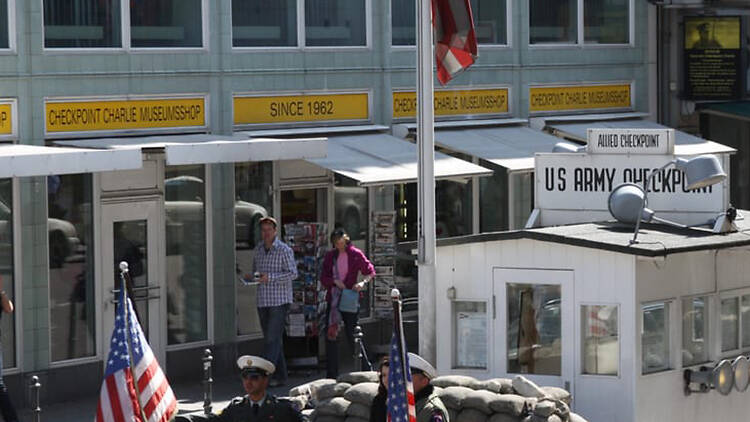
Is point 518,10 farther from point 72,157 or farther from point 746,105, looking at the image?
point 72,157

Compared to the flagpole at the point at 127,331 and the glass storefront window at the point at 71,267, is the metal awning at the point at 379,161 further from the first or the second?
the flagpole at the point at 127,331

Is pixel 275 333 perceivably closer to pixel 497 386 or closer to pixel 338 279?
pixel 338 279

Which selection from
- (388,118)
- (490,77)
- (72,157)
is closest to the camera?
(72,157)

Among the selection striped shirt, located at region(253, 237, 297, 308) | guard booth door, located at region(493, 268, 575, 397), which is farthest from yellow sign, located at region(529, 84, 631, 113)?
guard booth door, located at region(493, 268, 575, 397)

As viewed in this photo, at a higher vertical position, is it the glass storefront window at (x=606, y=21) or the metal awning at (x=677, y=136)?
the glass storefront window at (x=606, y=21)

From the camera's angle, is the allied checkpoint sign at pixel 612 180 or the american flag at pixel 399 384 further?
the allied checkpoint sign at pixel 612 180

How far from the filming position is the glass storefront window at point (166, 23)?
67.8ft

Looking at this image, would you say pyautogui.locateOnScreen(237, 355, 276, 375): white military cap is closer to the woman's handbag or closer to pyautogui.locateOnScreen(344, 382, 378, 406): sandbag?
pyautogui.locateOnScreen(344, 382, 378, 406): sandbag

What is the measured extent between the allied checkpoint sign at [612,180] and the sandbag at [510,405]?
3.27 metres

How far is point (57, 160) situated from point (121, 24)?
12.2ft

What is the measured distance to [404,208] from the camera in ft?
78.6

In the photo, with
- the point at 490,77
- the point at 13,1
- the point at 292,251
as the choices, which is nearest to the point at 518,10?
the point at 490,77

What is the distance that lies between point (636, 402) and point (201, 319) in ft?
26.1

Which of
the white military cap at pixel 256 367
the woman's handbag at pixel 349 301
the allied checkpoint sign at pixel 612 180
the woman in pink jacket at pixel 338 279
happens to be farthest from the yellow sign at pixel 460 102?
the white military cap at pixel 256 367
